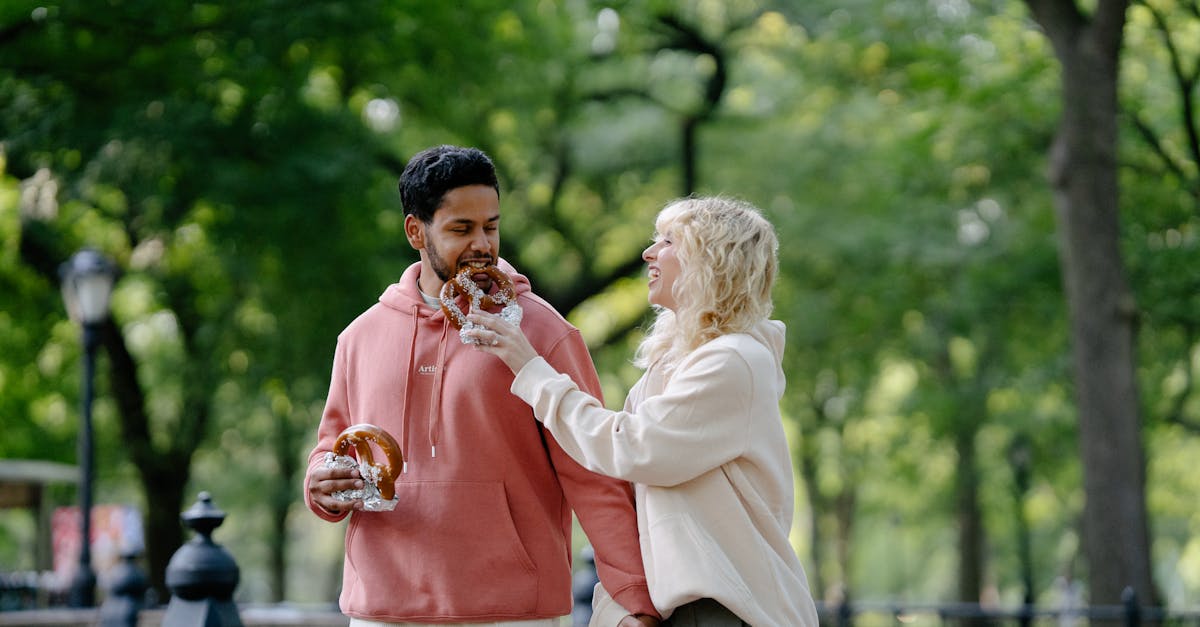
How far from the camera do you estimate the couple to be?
351 centimetres

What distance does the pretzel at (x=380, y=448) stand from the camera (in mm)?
3521

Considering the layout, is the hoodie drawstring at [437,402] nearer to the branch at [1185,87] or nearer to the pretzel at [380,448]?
the pretzel at [380,448]

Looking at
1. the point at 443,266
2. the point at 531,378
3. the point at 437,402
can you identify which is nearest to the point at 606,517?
the point at 531,378

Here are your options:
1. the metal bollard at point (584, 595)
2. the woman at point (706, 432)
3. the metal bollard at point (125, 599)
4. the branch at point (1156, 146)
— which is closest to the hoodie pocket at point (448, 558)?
the woman at point (706, 432)

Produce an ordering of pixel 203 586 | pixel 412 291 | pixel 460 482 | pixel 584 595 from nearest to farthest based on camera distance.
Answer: pixel 460 482, pixel 412 291, pixel 203 586, pixel 584 595

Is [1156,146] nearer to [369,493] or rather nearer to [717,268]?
[717,268]

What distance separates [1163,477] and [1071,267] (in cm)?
2271

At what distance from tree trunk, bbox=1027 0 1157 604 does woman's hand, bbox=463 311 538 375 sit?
11712mm

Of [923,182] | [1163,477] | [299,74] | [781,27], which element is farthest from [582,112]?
[1163,477]

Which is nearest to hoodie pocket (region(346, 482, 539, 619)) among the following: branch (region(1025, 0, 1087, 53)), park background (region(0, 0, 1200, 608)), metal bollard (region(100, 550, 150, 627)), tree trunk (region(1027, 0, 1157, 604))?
metal bollard (region(100, 550, 150, 627))

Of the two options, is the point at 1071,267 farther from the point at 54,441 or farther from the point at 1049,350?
the point at 54,441

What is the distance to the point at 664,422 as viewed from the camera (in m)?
3.50

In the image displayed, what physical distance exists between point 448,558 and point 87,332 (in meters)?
10.5

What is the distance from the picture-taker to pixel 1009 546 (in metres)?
42.8
